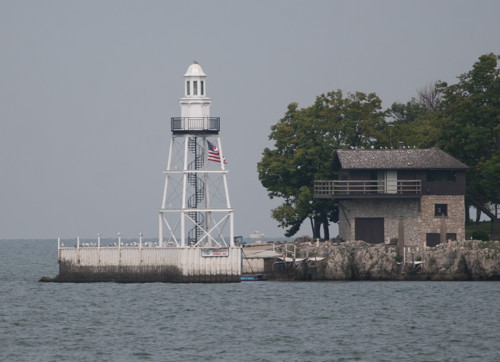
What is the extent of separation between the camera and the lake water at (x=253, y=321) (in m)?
50.0

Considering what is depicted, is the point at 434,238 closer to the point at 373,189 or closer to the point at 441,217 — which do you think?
the point at 441,217

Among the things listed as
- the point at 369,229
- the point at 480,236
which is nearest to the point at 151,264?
the point at 369,229

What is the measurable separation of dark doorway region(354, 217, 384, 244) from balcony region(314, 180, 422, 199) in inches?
77.5

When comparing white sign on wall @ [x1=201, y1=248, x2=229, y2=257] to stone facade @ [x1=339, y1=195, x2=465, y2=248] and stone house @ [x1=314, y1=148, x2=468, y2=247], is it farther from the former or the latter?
stone facade @ [x1=339, y1=195, x2=465, y2=248]

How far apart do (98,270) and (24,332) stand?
17869 mm

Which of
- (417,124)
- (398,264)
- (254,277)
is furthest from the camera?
(417,124)

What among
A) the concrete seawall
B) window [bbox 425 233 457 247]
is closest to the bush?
window [bbox 425 233 457 247]

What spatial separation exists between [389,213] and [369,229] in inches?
73.3

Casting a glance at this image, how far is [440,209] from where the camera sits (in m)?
84.5

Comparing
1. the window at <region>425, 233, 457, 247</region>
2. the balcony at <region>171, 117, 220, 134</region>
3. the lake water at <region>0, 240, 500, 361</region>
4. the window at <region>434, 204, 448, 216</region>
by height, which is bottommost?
the lake water at <region>0, 240, 500, 361</region>

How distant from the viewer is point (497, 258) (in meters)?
76.5

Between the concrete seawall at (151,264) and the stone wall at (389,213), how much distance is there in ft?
47.1

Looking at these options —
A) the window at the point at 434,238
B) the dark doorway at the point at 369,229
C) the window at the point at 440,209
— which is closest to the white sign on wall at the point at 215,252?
the dark doorway at the point at 369,229

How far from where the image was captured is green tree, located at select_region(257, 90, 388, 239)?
9169cm
